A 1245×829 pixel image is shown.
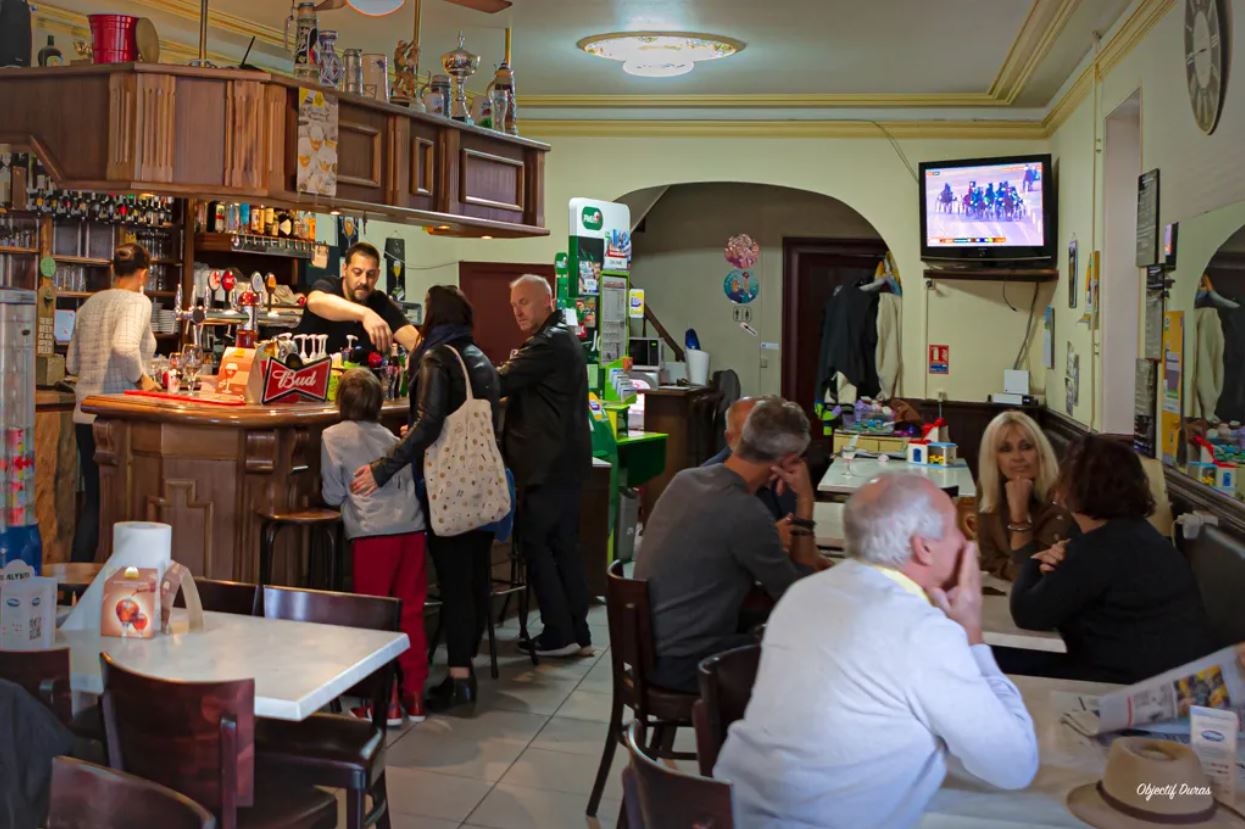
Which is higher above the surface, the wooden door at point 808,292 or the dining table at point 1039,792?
the wooden door at point 808,292

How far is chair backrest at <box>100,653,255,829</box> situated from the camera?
2.52m

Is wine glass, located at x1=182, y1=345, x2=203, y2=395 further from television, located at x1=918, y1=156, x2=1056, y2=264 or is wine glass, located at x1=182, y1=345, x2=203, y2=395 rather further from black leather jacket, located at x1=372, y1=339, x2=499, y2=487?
television, located at x1=918, y1=156, x2=1056, y2=264

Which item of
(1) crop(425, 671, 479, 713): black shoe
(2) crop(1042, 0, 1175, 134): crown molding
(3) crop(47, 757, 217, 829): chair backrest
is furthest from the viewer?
(2) crop(1042, 0, 1175, 134): crown molding

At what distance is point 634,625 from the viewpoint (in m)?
3.63

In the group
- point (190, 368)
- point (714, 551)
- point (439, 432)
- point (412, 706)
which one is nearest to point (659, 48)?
point (190, 368)

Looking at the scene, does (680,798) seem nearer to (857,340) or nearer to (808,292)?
(857,340)

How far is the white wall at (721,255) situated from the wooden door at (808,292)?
0.26ft

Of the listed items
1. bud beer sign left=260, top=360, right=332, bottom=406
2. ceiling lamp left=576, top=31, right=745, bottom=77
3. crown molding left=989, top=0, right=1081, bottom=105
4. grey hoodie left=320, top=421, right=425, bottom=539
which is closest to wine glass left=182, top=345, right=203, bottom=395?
bud beer sign left=260, top=360, right=332, bottom=406

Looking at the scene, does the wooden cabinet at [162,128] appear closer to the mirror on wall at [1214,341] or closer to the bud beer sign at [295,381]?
the bud beer sign at [295,381]

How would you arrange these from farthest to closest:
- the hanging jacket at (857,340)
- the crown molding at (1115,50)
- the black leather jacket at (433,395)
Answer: the hanging jacket at (857,340)
the crown molding at (1115,50)
the black leather jacket at (433,395)

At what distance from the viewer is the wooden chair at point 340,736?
2980 millimetres

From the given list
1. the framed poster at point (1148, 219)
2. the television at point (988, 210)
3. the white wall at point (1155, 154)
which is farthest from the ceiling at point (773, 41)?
the framed poster at point (1148, 219)

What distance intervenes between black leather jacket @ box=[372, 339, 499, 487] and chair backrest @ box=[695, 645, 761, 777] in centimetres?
249

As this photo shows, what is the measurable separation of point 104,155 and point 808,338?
8518mm
